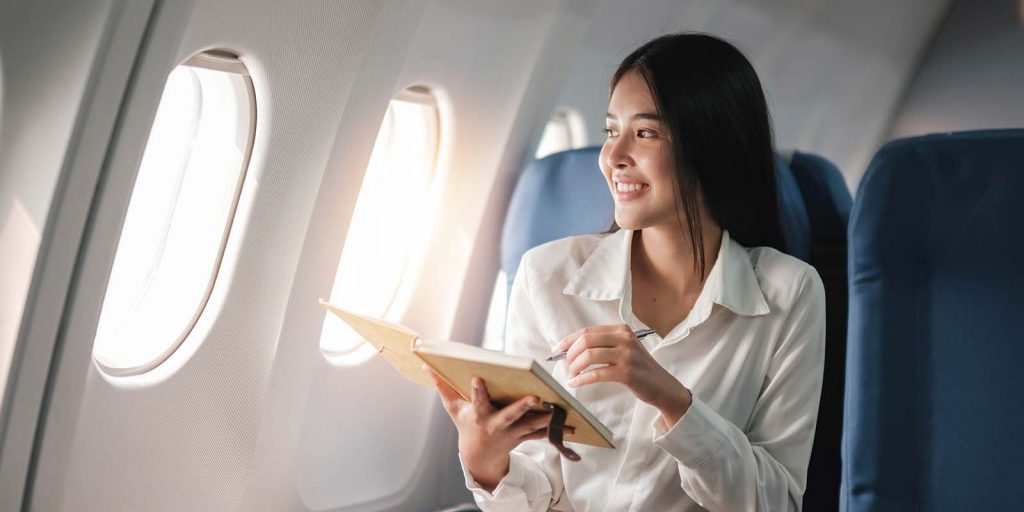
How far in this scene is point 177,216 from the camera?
2.62m

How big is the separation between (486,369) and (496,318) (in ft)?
6.98

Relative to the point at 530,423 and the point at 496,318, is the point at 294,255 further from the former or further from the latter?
the point at 496,318

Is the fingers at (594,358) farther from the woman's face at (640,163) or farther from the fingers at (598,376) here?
the woman's face at (640,163)

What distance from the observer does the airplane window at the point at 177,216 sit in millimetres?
2479

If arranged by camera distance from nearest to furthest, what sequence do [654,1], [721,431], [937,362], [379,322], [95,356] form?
[379,322]
[721,431]
[937,362]
[95,356]
[654,1]

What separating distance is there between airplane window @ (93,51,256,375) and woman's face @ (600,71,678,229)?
875mm

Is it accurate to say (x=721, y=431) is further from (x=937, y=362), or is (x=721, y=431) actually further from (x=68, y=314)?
(x=68, y=314)

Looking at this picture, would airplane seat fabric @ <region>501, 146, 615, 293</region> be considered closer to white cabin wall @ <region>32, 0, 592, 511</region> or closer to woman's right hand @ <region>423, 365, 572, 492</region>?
white cabin wall @ <region>32, 0, 592, 511</region>

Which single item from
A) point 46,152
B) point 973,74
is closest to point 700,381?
point 46,152

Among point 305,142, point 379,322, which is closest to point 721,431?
point 379,322

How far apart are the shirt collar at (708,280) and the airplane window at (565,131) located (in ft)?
4.94

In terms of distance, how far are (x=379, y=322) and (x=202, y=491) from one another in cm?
116

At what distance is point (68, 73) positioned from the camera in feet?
6.18

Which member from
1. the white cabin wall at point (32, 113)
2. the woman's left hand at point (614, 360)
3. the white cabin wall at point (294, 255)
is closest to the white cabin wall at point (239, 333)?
the white cabin wall at point (294, 255)
